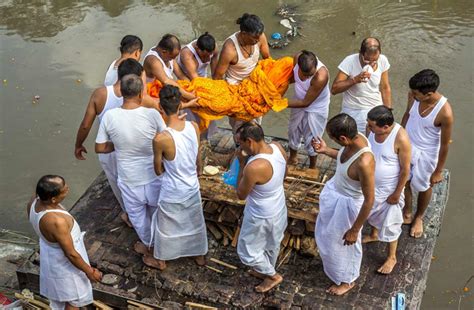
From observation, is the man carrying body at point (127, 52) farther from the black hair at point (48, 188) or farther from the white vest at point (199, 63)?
the black hair at point (48, 188)

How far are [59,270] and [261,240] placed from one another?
1.82 metres

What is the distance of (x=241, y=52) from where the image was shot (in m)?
6.30

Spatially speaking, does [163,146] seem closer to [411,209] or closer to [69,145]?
[411,209]

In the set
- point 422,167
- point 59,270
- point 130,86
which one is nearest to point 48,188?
point 59,270

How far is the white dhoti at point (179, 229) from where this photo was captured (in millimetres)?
5141

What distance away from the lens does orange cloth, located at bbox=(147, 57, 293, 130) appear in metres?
6.07

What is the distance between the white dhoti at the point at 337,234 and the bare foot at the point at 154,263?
164 centimetres

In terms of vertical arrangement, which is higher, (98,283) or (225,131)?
(225,131)

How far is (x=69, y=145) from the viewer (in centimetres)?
846

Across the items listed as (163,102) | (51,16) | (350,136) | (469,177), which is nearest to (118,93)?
(163,102)

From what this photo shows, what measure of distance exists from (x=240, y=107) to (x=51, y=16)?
803 centimetres

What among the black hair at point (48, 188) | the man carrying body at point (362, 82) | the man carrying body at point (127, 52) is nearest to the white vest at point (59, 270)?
the black hair at point (48, 188)

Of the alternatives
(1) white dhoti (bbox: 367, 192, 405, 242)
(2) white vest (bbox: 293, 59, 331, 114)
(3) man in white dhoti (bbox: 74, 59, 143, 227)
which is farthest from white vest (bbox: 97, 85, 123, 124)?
(1) white dhoti (bbox: 367, 192, 405, 242)

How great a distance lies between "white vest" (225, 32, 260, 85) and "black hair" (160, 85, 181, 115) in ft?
6.07
